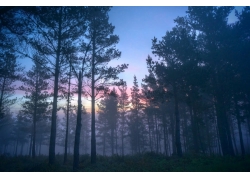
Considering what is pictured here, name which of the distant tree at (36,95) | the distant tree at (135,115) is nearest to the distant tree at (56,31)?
the distant tree at (36,95)

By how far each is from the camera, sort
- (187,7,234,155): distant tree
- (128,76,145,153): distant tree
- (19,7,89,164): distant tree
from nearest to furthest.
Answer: (19,7,89,164): distant tree < (187,7,234,155): distant tree < (128,76,145,153): distant tree

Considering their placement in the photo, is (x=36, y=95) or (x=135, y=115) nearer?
(x=36, y=95)

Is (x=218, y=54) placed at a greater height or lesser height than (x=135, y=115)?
greater

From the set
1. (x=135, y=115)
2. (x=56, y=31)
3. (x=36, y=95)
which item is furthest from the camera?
(x=135, y=115)

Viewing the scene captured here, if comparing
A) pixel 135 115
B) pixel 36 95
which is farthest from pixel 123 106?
pixel 36 95

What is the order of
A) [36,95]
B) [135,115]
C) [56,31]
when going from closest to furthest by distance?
[56,31] < [36,95] < [135,115]

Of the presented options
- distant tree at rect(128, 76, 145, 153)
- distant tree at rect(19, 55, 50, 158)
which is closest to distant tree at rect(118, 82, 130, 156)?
distant tree at rect(128, 76, 145, 153)

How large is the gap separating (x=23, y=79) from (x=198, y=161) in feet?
68.4

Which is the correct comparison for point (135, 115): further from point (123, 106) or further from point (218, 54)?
point (218, 54)

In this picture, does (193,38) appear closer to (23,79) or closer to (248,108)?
(248,108)

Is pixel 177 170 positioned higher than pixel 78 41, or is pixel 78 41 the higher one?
pixel 78 41

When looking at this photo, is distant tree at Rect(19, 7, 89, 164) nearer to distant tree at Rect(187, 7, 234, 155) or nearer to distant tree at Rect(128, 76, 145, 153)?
distant tree at Rect(187, 7, 234, 155)
